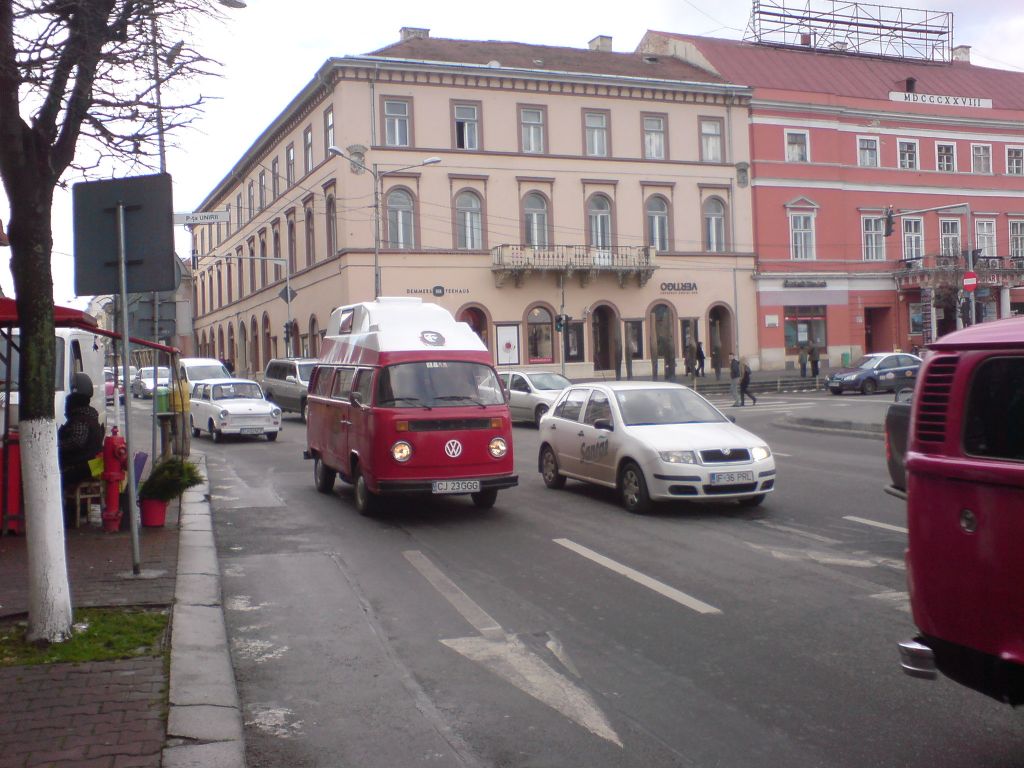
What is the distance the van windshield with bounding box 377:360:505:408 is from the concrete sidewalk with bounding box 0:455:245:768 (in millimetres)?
4074

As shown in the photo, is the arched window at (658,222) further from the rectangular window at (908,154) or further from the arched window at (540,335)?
the rectangular window at (908,154)

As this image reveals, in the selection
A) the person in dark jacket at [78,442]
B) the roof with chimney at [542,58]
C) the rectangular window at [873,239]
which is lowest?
the person in dark jacket at [78,442]

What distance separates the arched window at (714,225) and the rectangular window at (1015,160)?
17.7 meters

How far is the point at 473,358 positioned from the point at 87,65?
6.74 m

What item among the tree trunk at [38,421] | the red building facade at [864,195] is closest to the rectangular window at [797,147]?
the red building facade at [864,195]

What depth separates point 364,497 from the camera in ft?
41.6

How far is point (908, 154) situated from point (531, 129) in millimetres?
20415

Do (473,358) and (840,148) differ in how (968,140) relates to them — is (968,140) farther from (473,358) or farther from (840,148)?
(473,358)

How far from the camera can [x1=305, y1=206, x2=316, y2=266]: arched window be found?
5027 cm

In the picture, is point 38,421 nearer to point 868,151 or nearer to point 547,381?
point 547,381

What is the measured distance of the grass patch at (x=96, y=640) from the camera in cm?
621

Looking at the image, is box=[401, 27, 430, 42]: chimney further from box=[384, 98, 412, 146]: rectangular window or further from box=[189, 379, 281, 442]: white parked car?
box=[189, 379, 281, 442]: white parked car

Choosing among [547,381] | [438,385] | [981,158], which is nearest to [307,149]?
[547,381]

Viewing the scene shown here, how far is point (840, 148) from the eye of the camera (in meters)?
53.3
